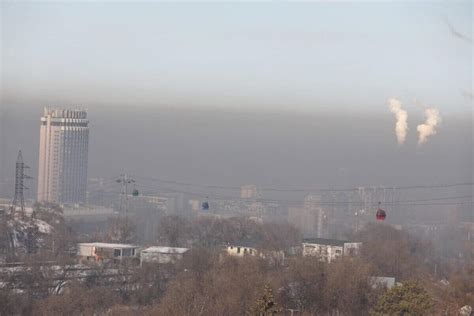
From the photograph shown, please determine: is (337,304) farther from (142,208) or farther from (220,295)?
(142,208)

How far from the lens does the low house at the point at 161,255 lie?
2288cm

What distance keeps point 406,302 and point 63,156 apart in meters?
45.4

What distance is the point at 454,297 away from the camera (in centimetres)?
1680

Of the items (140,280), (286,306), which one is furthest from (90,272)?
(286,306)

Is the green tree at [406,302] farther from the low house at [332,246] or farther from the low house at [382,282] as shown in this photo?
the low house at [332,246]

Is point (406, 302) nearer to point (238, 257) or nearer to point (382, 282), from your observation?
point (382, 282)

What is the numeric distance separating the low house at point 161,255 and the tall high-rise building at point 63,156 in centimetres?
2816

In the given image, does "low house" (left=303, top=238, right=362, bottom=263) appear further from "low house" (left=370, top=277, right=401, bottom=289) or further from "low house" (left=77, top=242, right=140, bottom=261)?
"low house" (left=370, top=277, right=401, bottom=289)

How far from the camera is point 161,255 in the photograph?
79.5 feet

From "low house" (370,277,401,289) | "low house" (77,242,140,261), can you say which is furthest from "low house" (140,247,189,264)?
"low house" (370,277,401,289)

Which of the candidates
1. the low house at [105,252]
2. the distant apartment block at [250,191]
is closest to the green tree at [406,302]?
the low house at [105,252]

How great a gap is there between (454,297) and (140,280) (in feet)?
18.7

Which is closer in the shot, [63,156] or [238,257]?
[238,257]

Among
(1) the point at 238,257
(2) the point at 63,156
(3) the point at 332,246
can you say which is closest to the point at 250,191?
(2) the point at 63,156
